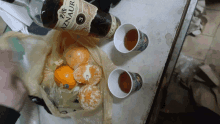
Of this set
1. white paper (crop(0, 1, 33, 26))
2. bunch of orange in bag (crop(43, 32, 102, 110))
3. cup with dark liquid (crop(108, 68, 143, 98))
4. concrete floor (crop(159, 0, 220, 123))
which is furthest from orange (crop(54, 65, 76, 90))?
concrete floor (crop(159, 0, 220, 123))

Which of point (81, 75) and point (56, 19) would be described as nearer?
point (56, 19)

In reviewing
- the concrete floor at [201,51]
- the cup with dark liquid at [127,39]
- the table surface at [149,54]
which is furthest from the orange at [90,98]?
the concrete floor at [201,51]

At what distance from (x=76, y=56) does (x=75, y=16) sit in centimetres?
20

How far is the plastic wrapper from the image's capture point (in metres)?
0.62

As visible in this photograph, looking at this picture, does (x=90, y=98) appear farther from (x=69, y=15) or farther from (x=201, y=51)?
(x=201, y=51)

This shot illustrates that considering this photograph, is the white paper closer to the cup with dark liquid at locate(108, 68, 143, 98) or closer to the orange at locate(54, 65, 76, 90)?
the orange at locate(54, 65, 76, 90)

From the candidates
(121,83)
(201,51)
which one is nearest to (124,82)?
(121,83)

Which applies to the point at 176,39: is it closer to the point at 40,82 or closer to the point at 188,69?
the point at 188,69

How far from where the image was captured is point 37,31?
725mm

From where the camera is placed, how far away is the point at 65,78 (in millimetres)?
616

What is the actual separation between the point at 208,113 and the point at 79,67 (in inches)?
30.1

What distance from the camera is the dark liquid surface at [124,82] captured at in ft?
1.84

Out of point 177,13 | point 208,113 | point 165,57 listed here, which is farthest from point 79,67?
point 208,113

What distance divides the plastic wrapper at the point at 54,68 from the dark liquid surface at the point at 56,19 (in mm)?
121
